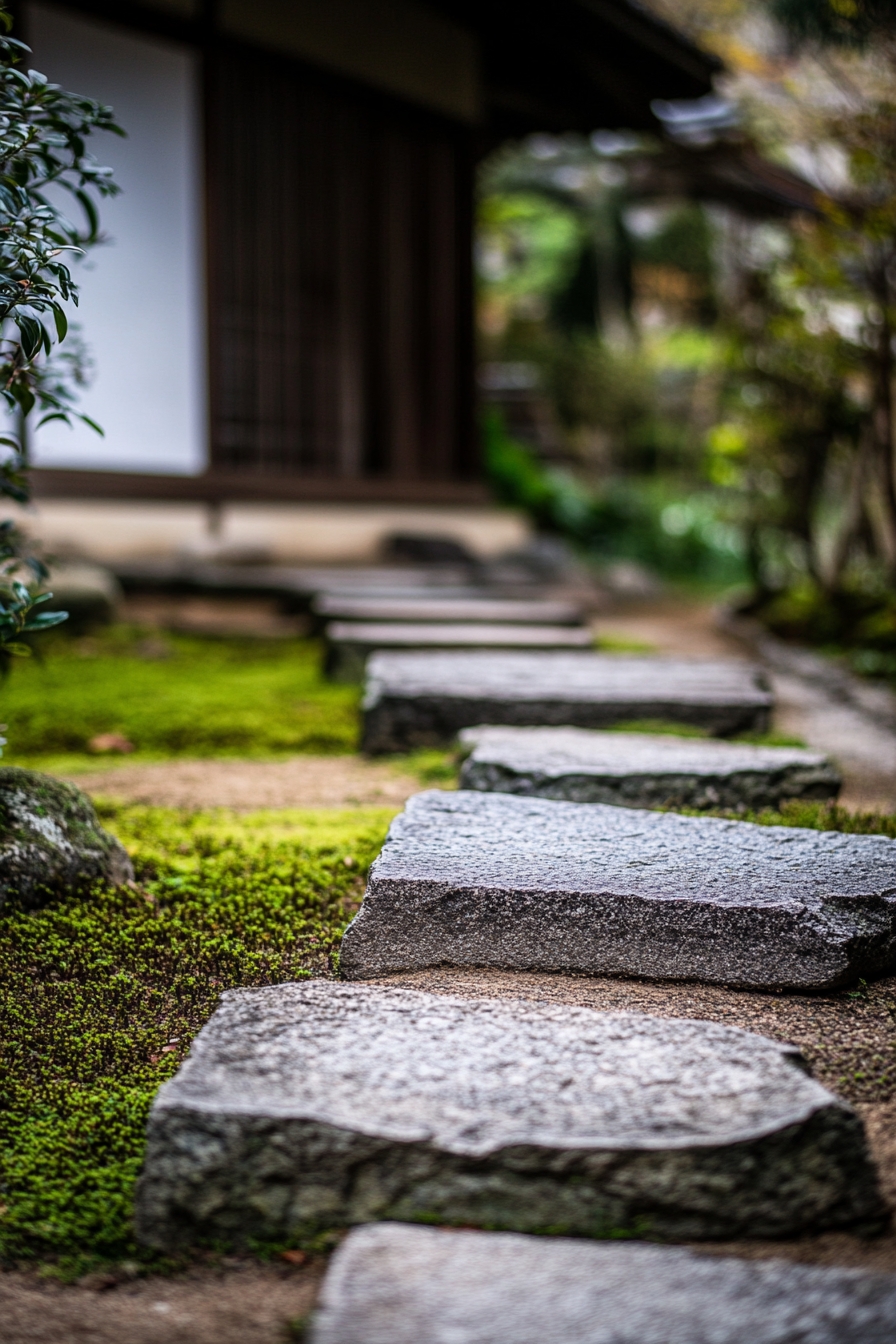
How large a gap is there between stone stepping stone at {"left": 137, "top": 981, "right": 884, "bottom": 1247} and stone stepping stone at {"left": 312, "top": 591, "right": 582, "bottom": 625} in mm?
3035

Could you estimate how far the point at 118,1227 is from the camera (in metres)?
1.25

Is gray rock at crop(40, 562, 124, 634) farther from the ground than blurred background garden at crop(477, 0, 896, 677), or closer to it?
closer to it

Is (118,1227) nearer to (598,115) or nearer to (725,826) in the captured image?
(725,826)

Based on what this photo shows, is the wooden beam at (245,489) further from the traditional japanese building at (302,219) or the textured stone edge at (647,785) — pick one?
the textured stone edge at (647,785)

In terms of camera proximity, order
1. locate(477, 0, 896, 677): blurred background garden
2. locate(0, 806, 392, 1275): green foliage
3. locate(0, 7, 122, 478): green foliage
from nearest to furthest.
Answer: locate(0, 806, 392, 1275): green foliage → locate(0, 7, 122, 478): green foliage → locate(477, 0, 896, 677): blurred background garden

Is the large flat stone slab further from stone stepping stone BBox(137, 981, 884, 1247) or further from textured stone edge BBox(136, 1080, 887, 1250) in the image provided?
textured stone edge BBox(136, 1080, 887, 1250)

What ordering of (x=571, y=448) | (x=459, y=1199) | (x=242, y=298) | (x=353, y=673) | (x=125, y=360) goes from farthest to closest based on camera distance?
1. (x=571, y=448)
2. (x=242, y=298)
3. (x=125, y=360)
4. (x=353, y=673)
5. (x=459, y=1199)

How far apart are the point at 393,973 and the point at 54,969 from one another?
0.55m

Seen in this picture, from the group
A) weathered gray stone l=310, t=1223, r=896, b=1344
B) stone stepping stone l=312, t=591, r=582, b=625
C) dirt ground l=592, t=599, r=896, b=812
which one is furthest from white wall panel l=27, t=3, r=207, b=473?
weathered gray stone l=310, t=1223, r=896, b=1344

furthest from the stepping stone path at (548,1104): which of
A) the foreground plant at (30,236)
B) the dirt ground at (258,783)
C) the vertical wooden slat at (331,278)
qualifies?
the vertical wooden slat at (331,278)

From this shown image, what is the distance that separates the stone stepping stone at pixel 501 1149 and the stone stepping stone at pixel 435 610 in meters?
3.03

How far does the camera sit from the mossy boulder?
5.82 ft

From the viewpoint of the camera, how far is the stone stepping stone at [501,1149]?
3.79ft

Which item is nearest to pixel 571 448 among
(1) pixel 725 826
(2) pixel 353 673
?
(2) pixel 353 673
